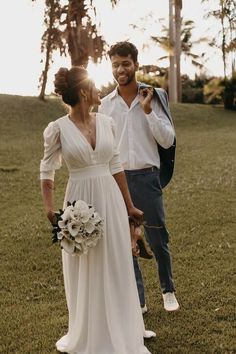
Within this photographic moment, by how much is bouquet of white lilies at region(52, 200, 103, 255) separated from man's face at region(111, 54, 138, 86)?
4.62 feet

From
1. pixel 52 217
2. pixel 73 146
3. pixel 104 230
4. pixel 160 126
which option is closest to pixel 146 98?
pixel 160 126

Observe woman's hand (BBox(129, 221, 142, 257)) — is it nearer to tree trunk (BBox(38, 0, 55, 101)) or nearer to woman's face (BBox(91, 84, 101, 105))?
woman's face (BBox(91, 84, 101, 105))

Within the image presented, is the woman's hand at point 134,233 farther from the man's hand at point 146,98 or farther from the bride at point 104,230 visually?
the man's hand at point 146,98

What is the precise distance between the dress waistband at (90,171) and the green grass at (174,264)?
147cm

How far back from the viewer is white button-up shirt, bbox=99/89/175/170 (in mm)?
5246

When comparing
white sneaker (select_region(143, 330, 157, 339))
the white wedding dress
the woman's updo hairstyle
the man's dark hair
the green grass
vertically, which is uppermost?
the man's dark hair

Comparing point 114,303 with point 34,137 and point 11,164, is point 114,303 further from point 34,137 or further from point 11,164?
point 34,137

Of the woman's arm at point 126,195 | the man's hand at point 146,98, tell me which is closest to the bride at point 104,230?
the woman's arm at point 126,195

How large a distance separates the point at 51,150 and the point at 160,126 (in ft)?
3.75

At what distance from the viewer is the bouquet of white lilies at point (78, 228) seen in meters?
A: 4.14

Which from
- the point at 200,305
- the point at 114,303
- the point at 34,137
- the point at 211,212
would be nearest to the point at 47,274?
the point at 200,305

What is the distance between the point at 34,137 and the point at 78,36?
4.74m

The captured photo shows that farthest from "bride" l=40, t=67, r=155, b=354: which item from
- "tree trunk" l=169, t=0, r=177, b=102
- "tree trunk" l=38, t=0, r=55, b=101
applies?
"tree trunk" l=169, t=0, r=177, b=102

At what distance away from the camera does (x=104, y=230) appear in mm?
4391
